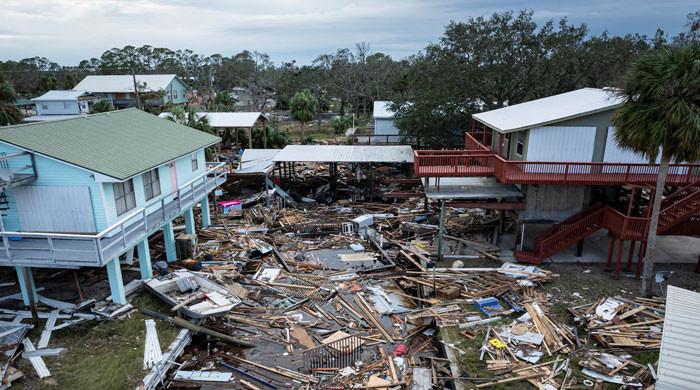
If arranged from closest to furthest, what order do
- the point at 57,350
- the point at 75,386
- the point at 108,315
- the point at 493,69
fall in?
the point at 75,386 → the point at 57,350 → the point at 108,315 → the point at 493,69

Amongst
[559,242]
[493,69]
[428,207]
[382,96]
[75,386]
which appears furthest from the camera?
[382,96]

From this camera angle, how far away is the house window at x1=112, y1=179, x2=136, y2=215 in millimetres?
17233

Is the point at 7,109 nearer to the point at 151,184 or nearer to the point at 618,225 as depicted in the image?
the point at 151,184

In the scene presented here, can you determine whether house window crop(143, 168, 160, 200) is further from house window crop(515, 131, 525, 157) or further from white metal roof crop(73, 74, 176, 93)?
white metal roof crop(73, 74, 176, 93)

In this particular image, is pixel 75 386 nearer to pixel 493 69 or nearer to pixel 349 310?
pixel 349 310

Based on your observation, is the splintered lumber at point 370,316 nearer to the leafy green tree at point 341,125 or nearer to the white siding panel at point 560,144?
the white siding panel at point 560,144

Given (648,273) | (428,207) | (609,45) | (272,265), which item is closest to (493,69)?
(609,45)

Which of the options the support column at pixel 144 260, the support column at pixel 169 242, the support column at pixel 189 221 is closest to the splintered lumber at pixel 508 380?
the support column at pixel 144 260

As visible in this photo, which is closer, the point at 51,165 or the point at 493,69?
the point at 51,165

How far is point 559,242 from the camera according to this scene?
19.9 m

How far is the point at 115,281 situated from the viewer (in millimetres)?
15992

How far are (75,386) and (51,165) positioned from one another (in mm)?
7925

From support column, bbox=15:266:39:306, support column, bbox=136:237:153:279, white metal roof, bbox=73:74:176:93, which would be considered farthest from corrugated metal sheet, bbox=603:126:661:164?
white metal roof, bbox=73:74:176:93

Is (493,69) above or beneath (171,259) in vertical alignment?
above
